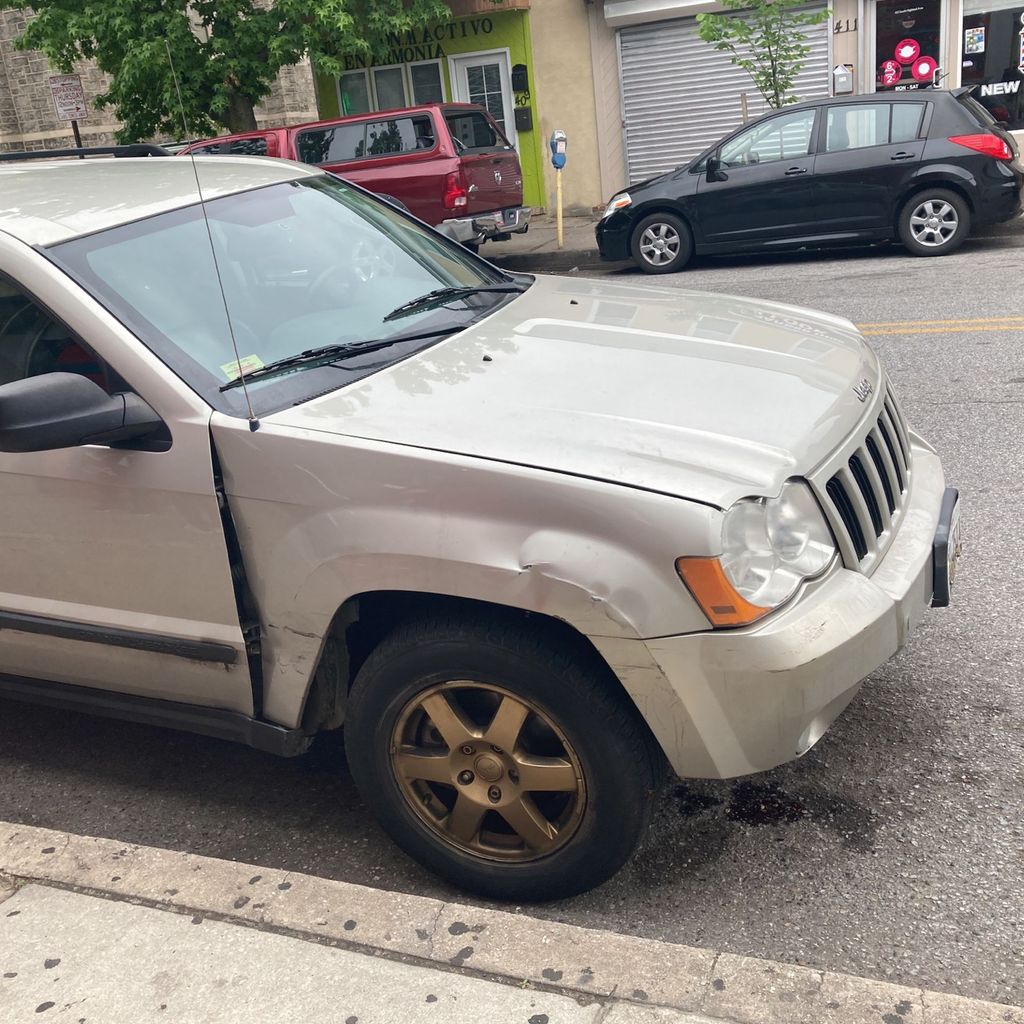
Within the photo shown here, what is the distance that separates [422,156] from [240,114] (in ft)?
12.5

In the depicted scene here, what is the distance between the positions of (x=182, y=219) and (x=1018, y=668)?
2.91m

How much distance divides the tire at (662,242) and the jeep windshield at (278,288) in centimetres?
892

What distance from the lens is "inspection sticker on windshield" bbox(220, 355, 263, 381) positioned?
303 centimetres

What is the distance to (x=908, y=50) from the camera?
1653 centimetres

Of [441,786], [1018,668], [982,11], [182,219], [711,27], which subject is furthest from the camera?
[982,11]

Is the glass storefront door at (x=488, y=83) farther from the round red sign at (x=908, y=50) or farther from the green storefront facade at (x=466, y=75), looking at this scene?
the round red sign at (x=908, y=50)

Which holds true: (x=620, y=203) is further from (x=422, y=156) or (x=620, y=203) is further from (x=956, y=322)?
(x=956, y=322)

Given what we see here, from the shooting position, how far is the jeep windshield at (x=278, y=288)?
3055 millimetres

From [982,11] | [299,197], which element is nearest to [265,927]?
[299,197]

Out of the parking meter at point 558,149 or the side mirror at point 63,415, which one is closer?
the side mirror at point 63,415

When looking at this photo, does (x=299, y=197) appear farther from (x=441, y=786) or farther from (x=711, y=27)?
(x=711, y=27)

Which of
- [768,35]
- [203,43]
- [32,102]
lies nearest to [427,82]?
[203,43]

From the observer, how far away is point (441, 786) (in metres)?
2.97

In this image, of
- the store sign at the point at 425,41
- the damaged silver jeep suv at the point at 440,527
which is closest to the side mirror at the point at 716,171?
the store sign at the point at 425,41
